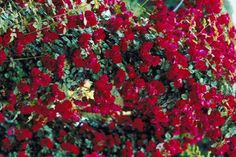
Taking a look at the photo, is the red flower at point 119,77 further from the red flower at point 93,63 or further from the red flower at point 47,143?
the red flower at point 47,143

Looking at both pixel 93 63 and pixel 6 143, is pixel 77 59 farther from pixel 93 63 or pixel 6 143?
pixel 6 143

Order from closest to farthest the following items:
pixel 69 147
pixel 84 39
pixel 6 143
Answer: pixel 6 143 → pixel 69 147 → pixel 84 39

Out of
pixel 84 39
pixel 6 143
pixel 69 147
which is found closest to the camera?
pixel 6 143

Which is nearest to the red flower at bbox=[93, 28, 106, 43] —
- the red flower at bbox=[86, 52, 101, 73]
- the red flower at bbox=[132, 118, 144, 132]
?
the red flower at bbox=[86, 52, 101, 73]

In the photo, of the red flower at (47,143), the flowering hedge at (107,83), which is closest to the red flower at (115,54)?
the flowering hedge at (107,83)

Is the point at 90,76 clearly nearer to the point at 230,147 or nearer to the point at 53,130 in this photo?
the point at 53,130

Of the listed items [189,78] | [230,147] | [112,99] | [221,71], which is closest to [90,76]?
[112,99]

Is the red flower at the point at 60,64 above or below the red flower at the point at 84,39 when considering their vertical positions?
below

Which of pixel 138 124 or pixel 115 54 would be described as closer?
pixel 115 54

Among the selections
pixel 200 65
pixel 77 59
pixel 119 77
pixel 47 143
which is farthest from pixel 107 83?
pixel 200 65
